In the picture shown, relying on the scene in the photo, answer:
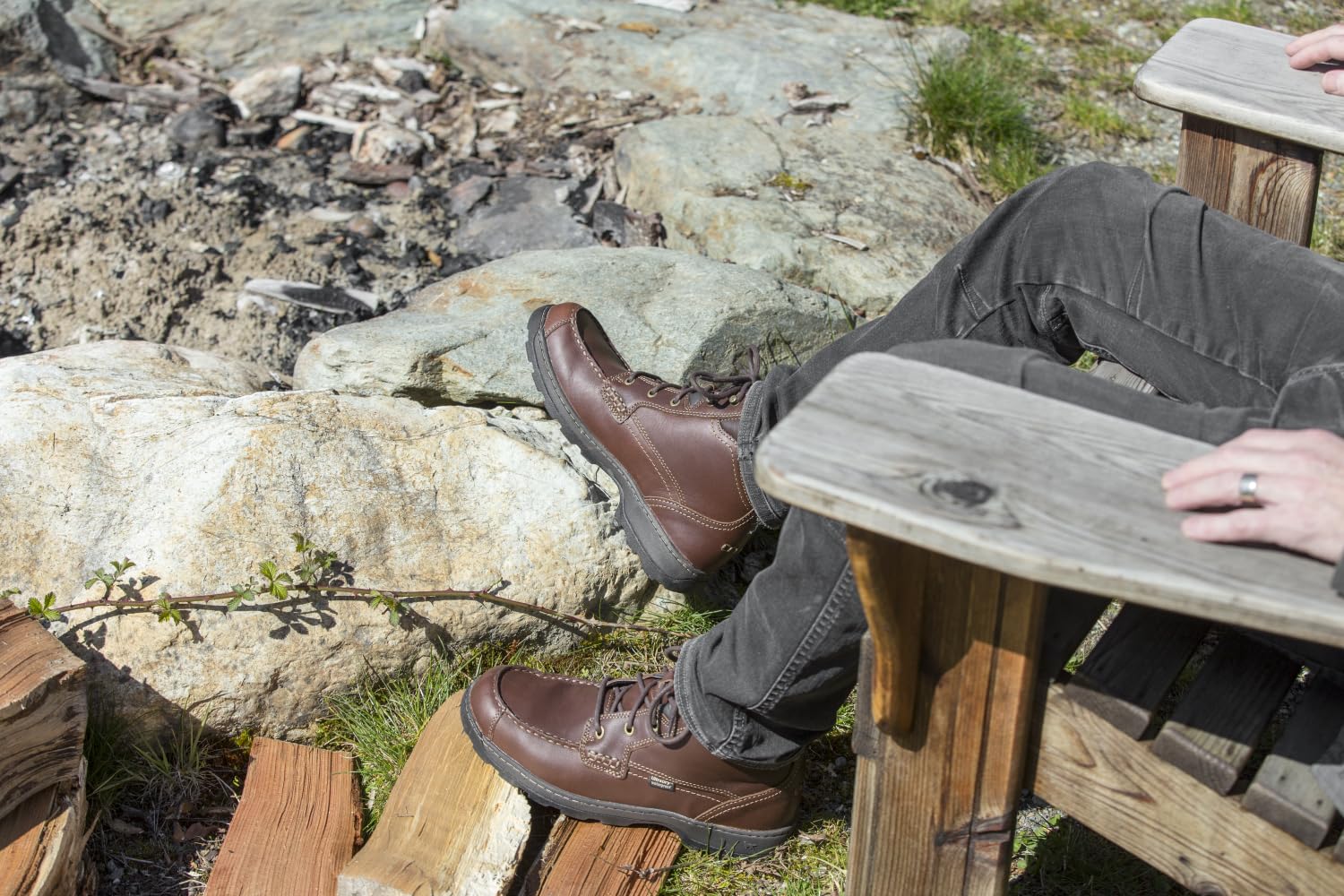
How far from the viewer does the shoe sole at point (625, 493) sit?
228 cm

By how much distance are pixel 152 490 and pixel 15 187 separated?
1.91 metres

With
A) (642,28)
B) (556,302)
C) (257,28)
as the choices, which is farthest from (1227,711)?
(257,28)

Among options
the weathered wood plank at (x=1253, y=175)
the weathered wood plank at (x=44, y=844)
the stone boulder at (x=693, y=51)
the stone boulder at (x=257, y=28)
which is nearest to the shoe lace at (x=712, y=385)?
the weathered wood plank at (x=1253, y=175)

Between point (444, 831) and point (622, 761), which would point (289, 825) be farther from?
Answer: point (622, 761)

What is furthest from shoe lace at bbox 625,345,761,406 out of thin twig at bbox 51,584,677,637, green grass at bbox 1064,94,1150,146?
green grass at bbox 1064,94,1150,146

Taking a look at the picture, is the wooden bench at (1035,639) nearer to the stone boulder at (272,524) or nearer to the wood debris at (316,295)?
the stone boulder at (272,524)

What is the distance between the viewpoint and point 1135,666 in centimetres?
137

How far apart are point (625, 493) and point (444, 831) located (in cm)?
75

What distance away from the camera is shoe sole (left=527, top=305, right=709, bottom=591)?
7.47 ft

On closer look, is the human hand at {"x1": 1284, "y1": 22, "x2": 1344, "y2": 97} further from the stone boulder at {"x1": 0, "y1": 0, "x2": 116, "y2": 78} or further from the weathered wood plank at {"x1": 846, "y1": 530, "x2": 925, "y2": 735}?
the stone boulder at {"x1": 0, "y1": 0, "x2": 116, "y2": 78}

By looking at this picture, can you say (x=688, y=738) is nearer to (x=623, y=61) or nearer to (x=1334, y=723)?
(x=1334, y=723)

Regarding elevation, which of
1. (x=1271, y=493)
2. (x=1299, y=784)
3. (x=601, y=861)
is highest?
(x=1271, y=493)

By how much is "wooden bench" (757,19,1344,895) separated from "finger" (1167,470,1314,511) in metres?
0.03

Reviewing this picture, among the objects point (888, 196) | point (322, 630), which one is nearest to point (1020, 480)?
point (322, 630)
